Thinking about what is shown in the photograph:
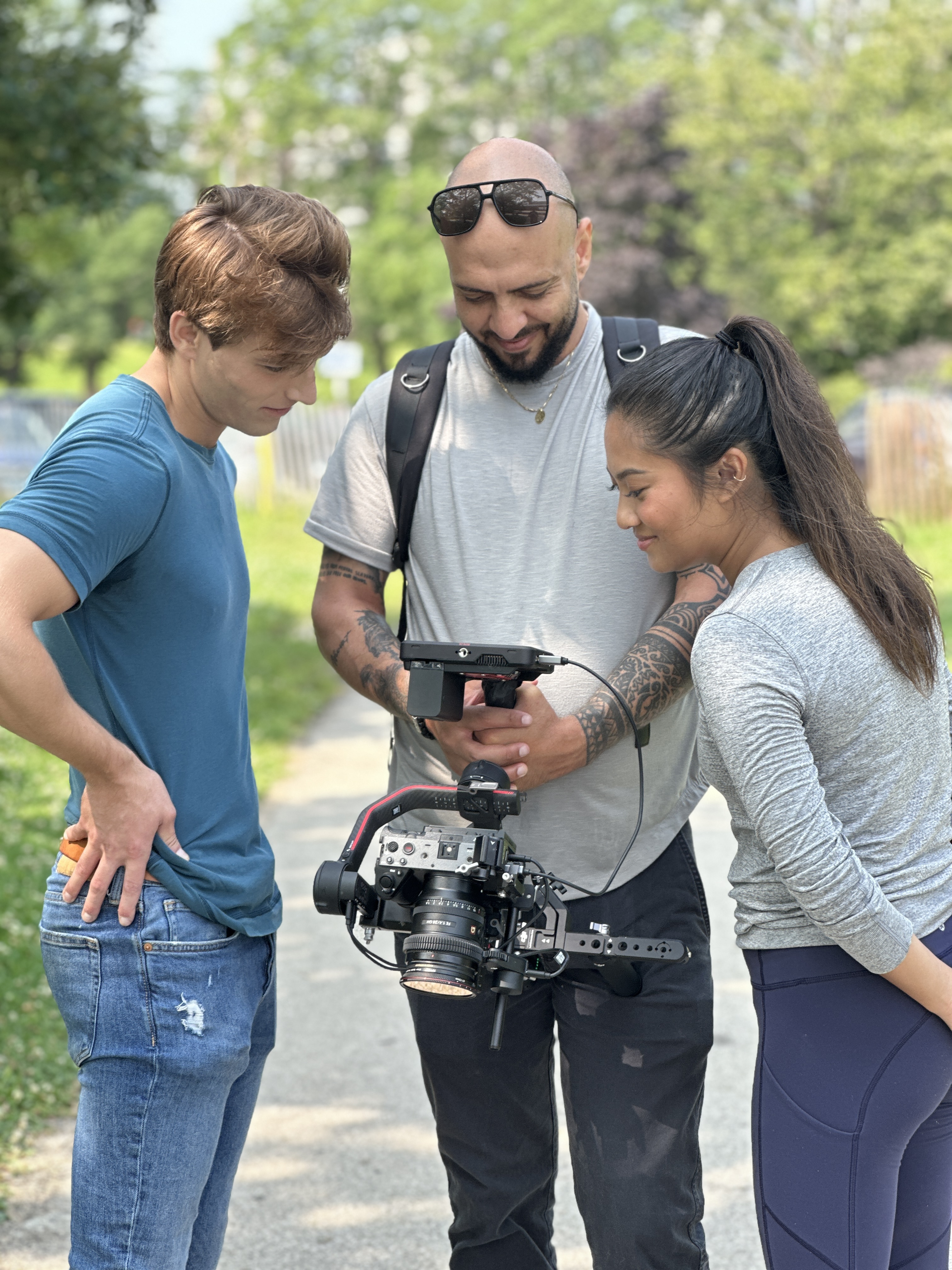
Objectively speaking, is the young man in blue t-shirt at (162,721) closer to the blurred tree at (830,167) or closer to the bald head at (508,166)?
the bald head at (508,166)

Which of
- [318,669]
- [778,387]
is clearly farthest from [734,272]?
[778,387]

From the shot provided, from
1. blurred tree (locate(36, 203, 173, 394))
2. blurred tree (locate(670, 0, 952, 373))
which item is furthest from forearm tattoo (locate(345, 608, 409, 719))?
blurred tree (locate(36, 203, 173, 394))

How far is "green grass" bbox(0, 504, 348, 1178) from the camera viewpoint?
4074mm

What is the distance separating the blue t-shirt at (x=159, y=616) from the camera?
1.83m

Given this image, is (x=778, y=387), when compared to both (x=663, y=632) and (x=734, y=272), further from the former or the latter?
(x=734, y=272)

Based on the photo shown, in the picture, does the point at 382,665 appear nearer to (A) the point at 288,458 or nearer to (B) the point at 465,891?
(B) the point at 465,891

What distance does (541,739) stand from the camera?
236cm

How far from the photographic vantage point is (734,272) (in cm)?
3158

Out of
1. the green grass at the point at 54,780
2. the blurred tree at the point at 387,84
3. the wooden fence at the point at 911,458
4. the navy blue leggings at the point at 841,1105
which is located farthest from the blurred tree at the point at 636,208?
the navy blue leggings at the point at 841,1105

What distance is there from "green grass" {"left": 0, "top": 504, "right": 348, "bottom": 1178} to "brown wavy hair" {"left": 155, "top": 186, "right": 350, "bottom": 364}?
2.60 meters

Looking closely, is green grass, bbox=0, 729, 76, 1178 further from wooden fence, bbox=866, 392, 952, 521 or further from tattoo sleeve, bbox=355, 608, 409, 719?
wooden fence, bbox=866, 392, 952, 521

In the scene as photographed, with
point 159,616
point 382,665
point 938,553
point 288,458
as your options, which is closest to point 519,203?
point 382,665

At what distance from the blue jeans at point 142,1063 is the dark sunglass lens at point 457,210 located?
133 cm

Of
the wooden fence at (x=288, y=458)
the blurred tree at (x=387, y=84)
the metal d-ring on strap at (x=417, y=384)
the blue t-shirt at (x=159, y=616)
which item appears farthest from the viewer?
the blurred tree at (x=387, y=84)
